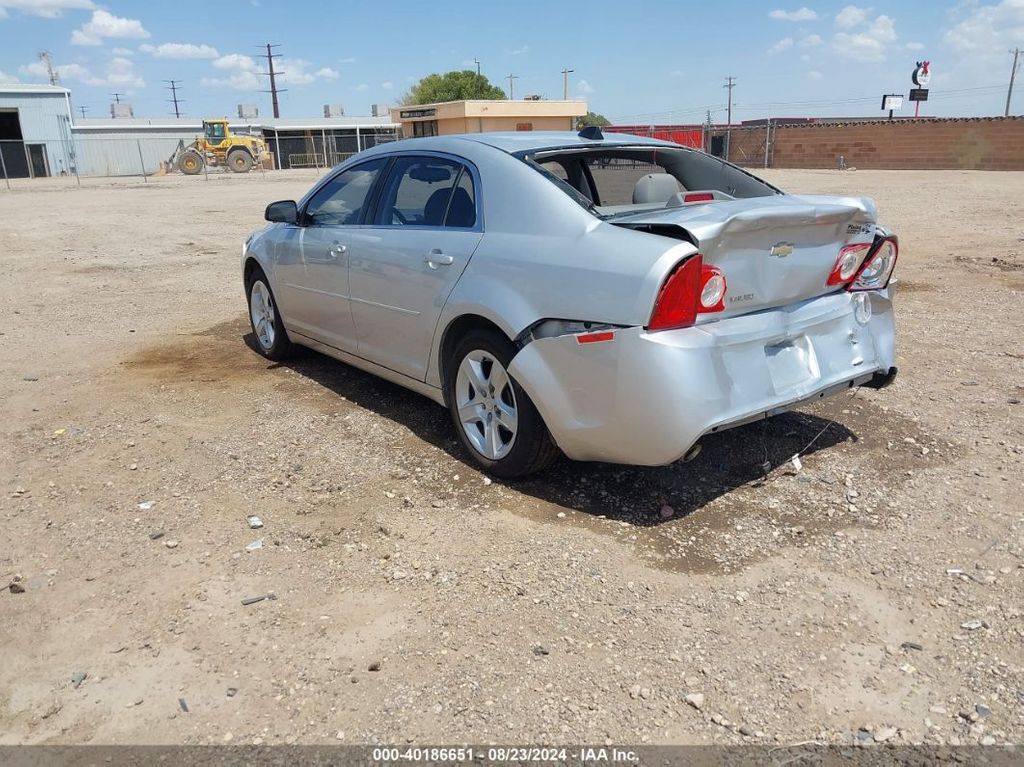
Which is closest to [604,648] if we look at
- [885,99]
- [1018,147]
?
[1018,147]

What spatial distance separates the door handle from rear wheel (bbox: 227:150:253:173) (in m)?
45.6

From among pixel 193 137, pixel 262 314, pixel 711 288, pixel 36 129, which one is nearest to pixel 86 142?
pixel 36 129

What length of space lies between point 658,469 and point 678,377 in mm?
1077

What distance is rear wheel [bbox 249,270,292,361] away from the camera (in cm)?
604

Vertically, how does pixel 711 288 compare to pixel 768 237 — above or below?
below

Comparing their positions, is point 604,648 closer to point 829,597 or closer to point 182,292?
point 829,597

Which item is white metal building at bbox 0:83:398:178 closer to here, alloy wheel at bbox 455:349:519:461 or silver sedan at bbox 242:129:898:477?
silver sedan at bbox 242:129:898:477

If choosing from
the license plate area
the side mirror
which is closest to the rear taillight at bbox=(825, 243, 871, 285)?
the license plate area

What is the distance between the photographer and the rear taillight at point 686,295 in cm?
311

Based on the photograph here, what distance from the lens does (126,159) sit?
49.7m

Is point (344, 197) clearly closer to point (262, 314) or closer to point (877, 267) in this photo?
point (262, 314)

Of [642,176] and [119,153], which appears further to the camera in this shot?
[119,153]

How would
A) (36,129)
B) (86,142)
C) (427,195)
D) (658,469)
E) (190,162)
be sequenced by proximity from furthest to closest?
1. (36,129)
2. (86,142)
3. (190,162)
4. (427,195)
5. (658,469)

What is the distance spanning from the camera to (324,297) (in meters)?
5.22
